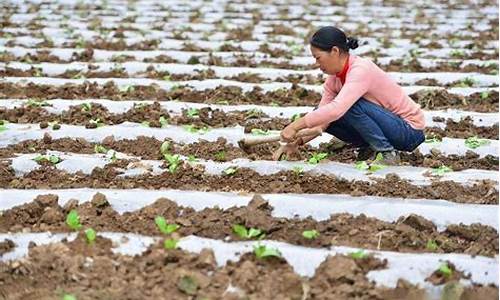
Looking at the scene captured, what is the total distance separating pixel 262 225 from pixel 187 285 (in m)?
0.48

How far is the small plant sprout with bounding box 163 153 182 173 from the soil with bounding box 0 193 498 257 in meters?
0.54

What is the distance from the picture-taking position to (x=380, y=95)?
3.89 meters

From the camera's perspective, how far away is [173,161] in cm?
379

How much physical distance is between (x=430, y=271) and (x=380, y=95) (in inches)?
52.9

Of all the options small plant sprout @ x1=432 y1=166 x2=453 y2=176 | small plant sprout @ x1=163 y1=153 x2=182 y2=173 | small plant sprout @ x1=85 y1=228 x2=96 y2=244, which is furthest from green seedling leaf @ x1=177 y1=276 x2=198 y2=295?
small plant sprout @ x1=432 y1=166 x2=453 y2=176

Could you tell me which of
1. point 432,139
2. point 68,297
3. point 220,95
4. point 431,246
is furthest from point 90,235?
point 220,95

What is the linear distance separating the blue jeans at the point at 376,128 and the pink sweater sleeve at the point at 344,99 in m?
0.14

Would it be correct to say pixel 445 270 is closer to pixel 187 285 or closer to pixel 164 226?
pixel 187 285

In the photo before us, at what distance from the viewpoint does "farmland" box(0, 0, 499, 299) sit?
2709 mm

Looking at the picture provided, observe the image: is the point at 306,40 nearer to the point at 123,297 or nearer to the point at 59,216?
the point at 59,216

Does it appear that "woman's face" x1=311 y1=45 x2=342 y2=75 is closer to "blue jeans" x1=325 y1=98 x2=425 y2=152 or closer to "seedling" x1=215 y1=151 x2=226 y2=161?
"blue jeans" x1=325 y1=98 x2=425 y2=152

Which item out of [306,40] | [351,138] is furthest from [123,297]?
[306,40]

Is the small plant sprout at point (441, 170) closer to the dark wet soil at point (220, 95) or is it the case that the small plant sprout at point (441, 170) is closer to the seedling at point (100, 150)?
the dark wet soil at point (220, 95)

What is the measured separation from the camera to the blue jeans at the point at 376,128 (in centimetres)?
386
